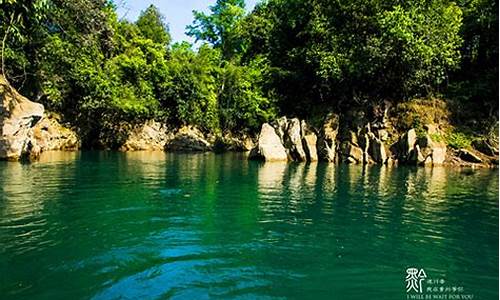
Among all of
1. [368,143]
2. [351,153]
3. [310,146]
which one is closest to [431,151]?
[368,143]

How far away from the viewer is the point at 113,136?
4081 cm

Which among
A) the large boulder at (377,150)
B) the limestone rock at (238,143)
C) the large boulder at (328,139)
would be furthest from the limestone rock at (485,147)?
the limestone rock at (238,143)

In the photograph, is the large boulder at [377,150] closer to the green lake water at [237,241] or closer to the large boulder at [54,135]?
the green lake water at [237,241]

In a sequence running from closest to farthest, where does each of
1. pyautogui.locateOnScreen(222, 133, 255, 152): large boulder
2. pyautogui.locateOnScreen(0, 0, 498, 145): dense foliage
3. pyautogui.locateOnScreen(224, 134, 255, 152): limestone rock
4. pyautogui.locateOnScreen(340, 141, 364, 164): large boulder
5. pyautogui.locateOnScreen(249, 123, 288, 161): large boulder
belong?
pyautogui.locateOnScreen(0, 0, 498, 145): dense foliage
pyautogui.locateOnScreen(249, 123, 288, 161): large boulder
pyautogui.locateOnScreen(340, 141, 364, 164): large boulder
pyautogui.locateOnScreen(222, 133, 255, 152): large boulder
pyautogui.locateOnScreen(224, 134, 255, 152): limestone rock

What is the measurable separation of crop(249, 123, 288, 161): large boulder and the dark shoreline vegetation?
890mm

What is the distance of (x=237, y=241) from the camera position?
313 inches

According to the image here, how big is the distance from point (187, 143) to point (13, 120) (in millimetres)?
22375

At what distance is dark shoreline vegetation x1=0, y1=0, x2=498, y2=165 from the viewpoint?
27312 mm

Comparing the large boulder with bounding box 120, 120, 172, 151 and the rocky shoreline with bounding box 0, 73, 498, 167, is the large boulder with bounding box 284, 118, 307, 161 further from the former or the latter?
the large boulder with bounding box 120, 120, 172, 151

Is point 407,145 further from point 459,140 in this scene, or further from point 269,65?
point 269,65

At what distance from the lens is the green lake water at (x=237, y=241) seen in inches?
224

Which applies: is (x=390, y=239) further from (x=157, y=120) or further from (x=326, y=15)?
(x=157, y=120)

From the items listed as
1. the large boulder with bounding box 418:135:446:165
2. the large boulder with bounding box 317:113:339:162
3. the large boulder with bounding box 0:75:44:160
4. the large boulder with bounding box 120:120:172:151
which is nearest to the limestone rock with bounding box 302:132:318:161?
the large boulder with bounding box 317:113:339:162

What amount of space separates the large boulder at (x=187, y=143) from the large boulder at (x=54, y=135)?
351 inches
